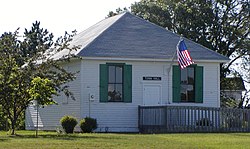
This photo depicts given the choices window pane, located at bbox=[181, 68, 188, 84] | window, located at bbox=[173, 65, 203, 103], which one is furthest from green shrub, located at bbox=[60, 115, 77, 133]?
window pane, located at bbox=[181, 68, 188, 84]

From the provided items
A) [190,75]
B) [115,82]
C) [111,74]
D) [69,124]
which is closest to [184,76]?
[190,75]

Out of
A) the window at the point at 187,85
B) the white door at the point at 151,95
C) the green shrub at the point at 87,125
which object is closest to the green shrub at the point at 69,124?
the green shrub at the point at 87,125

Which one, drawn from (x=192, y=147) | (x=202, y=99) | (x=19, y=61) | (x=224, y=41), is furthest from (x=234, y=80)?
(x=192, y=147)

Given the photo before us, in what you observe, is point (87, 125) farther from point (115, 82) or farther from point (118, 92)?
point (115, 82)

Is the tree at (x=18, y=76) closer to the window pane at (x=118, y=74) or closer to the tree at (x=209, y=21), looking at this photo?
the window pane at (x=118, y=74)

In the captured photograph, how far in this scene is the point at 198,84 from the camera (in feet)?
122

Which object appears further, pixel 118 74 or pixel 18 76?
pixel 118 74

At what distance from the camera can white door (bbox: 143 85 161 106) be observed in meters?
36.2

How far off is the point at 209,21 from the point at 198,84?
49.3 feet

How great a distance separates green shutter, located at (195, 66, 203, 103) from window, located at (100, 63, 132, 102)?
12.5 ft

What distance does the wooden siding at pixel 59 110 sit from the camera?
3578 cm

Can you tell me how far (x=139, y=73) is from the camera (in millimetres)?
36000

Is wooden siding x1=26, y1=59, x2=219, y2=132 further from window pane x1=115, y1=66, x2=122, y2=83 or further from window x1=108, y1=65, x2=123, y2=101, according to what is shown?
window pane x1=115, y1=66, x2=122, y2=83

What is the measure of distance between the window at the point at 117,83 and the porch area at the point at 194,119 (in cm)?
136
